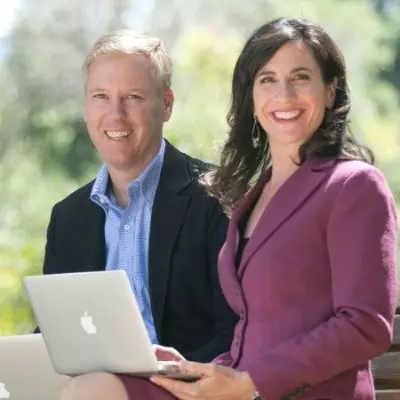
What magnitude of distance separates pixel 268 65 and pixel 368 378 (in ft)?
2.51

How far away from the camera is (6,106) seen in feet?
37.7

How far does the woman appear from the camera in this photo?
Result: 9.12 ft

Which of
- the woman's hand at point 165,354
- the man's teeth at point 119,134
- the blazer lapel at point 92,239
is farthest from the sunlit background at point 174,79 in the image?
the woman's hand at point 165,354

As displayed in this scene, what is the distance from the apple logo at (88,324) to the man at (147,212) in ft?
2.02

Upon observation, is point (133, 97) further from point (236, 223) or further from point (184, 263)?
point (236, 223)

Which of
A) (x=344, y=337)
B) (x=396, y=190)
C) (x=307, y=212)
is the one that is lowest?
(x=396, y=190)

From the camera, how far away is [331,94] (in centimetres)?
312

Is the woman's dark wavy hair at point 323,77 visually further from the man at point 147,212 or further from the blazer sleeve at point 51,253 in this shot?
the blazer sleeve at point 51,253

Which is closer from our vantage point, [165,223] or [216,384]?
[216,384]

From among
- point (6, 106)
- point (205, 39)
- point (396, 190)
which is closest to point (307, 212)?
point (396, 190)

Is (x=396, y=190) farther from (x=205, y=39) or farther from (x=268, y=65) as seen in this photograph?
(x=268, y=65)

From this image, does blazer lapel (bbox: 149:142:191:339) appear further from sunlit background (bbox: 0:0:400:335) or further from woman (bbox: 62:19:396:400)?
sunlit background (bbox: 0:0:400:335)

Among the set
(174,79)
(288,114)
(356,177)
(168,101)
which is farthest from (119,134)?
(174,79)

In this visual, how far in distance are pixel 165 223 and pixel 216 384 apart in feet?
2.85
